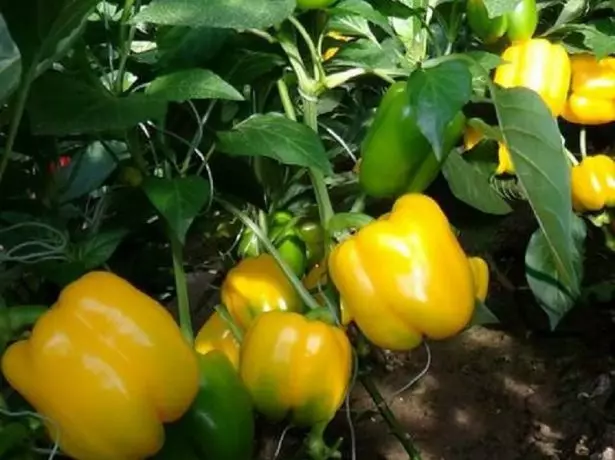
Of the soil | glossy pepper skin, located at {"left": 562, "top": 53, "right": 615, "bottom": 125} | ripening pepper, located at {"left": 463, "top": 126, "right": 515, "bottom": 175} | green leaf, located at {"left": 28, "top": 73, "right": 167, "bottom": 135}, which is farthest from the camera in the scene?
the soil

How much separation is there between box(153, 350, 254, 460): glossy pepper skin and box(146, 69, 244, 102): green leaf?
174 millimetres

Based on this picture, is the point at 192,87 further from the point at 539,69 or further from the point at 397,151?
the point at 539,69

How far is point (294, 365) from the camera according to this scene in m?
0.74

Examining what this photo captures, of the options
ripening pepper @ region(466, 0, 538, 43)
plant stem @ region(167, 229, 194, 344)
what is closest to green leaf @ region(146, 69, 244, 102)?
plant stem @ region(167, 229, 194, 344)

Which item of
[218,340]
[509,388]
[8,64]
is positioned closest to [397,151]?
[218,340]

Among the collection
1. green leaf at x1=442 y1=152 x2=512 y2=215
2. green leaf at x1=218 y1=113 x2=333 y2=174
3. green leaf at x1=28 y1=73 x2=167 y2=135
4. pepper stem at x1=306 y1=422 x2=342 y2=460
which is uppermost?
green leaf at x1=28 y1=73 x2=167 y2=135

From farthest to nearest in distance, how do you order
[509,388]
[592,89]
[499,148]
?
1. [509,388]
2. [592,89]
3. [499,148]

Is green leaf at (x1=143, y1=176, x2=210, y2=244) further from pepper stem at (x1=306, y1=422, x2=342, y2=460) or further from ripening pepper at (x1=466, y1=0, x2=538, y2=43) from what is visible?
ripening pepper at (x1=466, y1=0, x2=538, y2=43)

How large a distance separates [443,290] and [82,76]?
282mm

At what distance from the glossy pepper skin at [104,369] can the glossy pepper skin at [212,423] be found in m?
0.04

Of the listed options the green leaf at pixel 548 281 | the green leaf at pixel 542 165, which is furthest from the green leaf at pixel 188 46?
the green leaf at pixel 548 281

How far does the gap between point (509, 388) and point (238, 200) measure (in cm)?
93

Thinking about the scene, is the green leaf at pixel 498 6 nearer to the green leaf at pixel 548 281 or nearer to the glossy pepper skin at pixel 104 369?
the green leaf at pixel 548 281

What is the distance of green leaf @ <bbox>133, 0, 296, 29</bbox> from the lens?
2.31 feet
